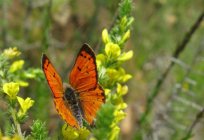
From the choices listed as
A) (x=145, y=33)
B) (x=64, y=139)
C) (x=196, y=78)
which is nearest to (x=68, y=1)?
(x=145, y=33)

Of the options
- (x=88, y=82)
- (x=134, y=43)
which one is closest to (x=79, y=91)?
(x=88, y=82)

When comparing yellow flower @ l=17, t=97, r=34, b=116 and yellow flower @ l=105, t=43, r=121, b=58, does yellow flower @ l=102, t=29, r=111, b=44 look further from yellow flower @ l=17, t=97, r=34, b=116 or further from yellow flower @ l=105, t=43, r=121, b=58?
yellow flower @ l=17, t=97, r=34, b=116

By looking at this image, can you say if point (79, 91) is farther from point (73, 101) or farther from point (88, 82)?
point (88, 82)

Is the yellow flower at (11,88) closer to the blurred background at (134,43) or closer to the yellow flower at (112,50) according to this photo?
the yellow flower at (112,50)

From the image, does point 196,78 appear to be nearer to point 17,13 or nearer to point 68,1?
point 68,1

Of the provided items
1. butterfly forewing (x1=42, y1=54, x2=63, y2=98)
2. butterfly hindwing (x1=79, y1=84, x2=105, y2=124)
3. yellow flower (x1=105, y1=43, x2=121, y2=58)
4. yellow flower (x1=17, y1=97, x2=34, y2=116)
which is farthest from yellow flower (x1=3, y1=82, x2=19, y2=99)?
yellow flower (x1=105, y1=43, x2=121, y2=58)

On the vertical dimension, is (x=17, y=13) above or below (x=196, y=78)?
above

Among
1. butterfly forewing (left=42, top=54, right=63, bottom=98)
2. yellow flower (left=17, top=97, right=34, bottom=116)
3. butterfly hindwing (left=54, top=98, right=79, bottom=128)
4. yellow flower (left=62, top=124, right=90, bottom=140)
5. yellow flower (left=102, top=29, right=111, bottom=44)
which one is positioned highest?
yellow flower (left=102, top=29, right=111, bottom=44)
